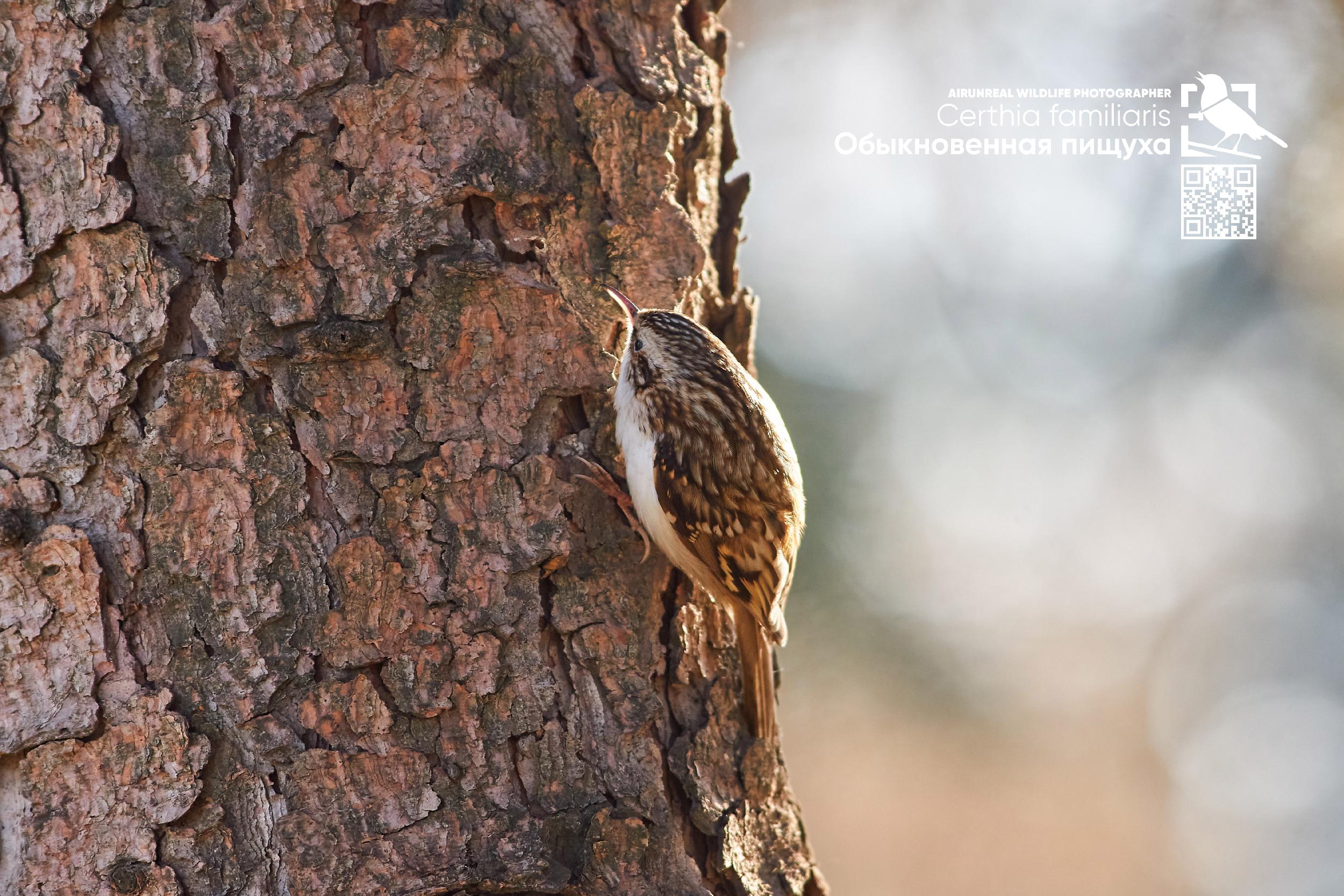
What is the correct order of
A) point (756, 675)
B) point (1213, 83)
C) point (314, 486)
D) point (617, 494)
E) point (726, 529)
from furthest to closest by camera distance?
point (1213, 83) < point (726, 529) < point (756, 675) < point (617, 494) < point (314, 486)

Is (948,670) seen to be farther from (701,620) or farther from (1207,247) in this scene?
(701,620)

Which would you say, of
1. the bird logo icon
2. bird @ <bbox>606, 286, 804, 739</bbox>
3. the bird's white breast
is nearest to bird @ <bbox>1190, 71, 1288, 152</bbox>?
the bird logo icon

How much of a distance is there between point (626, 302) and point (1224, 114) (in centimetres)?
401

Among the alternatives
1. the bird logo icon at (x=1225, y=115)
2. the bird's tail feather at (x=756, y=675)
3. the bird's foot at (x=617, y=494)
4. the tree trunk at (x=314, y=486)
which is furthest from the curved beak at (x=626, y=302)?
the bird logo icon at (x=1225, y=115)

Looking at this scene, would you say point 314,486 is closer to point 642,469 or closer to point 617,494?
point 617,494

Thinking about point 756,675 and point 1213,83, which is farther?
point 1213,83

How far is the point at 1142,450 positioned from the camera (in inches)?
214

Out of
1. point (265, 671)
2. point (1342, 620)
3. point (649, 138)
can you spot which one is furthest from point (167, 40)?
point (1342, 620)

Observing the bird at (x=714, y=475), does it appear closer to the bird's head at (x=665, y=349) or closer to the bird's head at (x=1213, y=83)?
the bird's head at (x=665, y=349)

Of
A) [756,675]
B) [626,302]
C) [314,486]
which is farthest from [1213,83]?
[314,486]

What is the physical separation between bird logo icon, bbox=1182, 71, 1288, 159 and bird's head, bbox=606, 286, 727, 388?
3.29 metres

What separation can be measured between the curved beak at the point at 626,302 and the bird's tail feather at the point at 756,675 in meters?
0.65

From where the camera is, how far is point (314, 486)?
1568 mm

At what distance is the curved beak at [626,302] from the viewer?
1888mm
